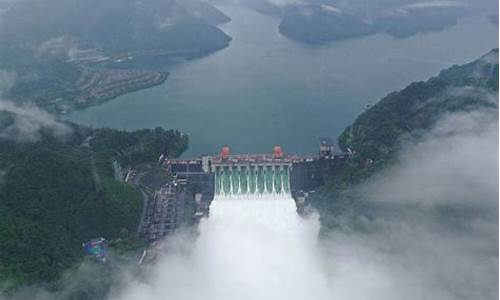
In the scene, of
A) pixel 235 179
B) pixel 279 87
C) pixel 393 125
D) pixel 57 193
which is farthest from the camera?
→ pixel 279 87

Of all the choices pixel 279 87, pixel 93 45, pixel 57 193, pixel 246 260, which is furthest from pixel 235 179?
pixel 93 45

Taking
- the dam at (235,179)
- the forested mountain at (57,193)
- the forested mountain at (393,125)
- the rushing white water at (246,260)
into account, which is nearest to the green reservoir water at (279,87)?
the dam at (235,179)

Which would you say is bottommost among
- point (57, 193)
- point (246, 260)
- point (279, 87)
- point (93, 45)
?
point (246, 260)

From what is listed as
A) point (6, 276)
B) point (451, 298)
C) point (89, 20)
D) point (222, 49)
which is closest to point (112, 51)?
point (89, 20)

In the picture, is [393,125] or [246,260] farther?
[393,125]

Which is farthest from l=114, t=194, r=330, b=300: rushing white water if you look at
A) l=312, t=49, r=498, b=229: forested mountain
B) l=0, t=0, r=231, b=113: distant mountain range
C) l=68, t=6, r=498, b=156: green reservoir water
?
l=0, t=0, r=231, b=113: distant mountain range

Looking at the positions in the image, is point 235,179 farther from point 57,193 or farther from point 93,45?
point 93,45

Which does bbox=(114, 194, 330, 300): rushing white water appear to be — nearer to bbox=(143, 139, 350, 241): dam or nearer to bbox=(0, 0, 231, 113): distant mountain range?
bbox=(143, 139, 350, 241): dam
